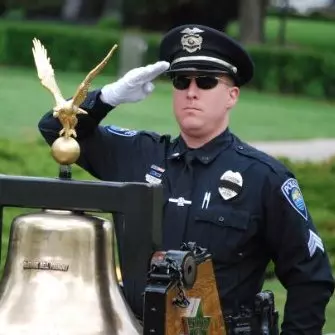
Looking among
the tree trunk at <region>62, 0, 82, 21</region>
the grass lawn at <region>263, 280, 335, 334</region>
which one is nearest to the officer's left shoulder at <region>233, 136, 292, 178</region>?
the grass lawn at <region>263, 280, 335, 334</region>

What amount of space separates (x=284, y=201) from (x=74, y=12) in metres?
52.5

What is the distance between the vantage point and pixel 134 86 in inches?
127

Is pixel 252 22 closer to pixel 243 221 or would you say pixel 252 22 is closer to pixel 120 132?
pixel 120 132

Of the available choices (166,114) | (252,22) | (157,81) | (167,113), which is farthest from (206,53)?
(252,22)

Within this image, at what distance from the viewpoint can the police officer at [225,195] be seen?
3352 mm

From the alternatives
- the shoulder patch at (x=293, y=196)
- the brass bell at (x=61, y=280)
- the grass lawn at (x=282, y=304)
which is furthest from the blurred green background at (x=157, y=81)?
the brass bell at (x=61, y=280)

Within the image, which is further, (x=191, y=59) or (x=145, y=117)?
(x=145, y=117)

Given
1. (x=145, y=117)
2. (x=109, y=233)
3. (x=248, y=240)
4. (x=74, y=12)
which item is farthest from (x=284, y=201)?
(x=74, y=12)

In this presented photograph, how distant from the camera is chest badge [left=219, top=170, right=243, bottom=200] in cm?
339

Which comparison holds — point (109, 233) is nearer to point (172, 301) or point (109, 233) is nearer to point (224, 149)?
point (172, 301)

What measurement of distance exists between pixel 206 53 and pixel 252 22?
117 ft

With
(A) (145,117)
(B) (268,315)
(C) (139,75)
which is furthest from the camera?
(A) (145,117)

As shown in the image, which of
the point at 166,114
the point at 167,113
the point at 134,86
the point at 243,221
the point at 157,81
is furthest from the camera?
the point at 157,81

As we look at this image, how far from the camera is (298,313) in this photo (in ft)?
11.0
